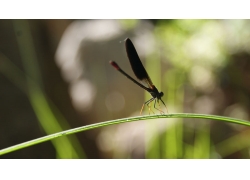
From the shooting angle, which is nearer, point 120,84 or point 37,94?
point 37,94

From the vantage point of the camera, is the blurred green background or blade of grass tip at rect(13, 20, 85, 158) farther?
the blurred green background

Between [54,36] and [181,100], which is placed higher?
[54,36]

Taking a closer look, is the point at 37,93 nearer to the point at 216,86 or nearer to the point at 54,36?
the point at 54,36

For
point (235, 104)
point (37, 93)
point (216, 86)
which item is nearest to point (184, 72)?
point (216, 86)

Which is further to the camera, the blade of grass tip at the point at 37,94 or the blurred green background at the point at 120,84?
the blurred green background at the point at 120,84
